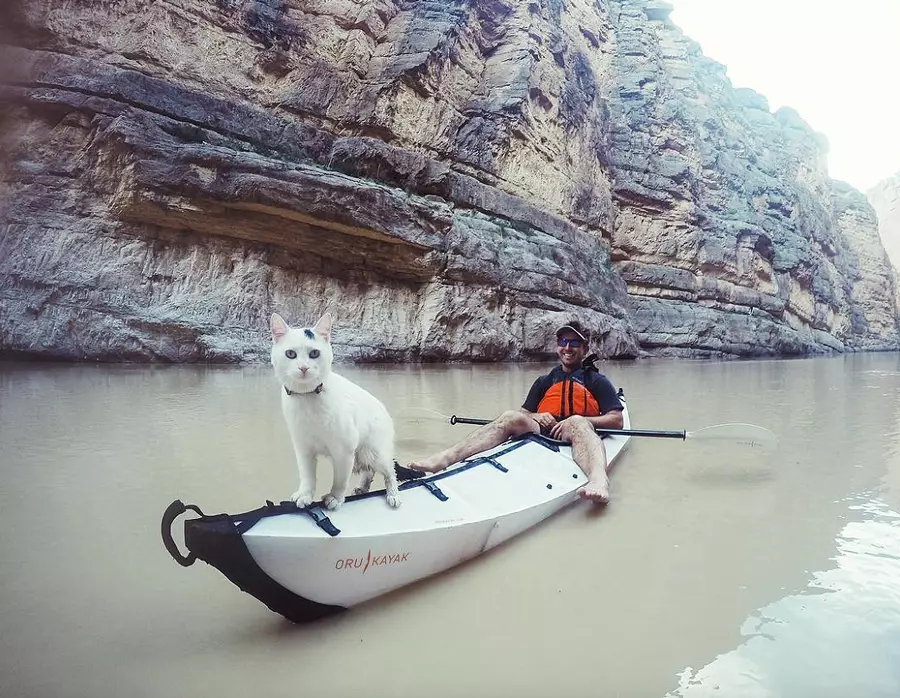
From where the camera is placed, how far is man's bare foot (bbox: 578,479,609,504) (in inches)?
102

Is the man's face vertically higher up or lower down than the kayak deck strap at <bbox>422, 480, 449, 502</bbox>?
higher up

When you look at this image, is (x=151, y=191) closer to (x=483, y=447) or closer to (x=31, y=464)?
(x=31, y=464)

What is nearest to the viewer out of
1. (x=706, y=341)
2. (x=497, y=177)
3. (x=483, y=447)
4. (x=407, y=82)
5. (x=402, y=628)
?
(x=402, y=628)

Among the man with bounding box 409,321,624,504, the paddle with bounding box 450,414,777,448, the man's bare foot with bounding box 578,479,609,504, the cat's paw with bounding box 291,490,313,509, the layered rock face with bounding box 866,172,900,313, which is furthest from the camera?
the layered rock face with bounding box 866,172,900,313

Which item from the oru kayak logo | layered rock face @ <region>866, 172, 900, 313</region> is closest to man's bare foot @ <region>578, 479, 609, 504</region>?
the oru kayak logo

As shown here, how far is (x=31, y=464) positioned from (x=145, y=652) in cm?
233

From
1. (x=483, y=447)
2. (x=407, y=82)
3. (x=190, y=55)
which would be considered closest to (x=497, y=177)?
(x=407, y=82)

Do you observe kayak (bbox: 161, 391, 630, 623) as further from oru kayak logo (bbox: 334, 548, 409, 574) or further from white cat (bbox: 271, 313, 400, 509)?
white cat (bbox: 271, 313, 400, 509)

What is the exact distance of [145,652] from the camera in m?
1.35

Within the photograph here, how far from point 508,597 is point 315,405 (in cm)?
90

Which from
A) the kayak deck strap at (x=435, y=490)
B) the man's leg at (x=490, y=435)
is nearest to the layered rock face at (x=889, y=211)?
the man's leg at (x=490, y=435)

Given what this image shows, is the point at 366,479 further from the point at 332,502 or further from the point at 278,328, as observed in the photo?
the point at 278,328

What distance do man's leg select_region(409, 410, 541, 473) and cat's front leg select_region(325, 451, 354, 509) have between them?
1205 mm

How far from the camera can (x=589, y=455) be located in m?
2.89
